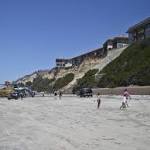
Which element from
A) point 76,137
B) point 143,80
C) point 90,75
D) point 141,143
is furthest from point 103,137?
point 90,75

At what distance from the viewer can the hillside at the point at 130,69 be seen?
266 ft

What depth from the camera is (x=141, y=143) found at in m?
14.9

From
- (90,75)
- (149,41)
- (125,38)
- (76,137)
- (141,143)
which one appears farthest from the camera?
(125,38)

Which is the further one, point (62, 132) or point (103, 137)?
point (62, 132)

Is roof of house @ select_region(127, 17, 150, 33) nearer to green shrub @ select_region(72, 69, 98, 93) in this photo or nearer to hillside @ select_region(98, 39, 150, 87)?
hillside @ select_region(98, 39, 150, 87)

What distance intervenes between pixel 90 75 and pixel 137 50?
67.3ft

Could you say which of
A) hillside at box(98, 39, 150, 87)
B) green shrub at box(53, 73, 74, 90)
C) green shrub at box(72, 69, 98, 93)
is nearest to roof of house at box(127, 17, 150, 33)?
hillside at box(98, 39, 150, 87)

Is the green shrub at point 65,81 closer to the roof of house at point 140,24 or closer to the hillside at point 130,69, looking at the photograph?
the roof of house at point 140,24

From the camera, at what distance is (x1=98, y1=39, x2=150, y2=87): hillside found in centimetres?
8106

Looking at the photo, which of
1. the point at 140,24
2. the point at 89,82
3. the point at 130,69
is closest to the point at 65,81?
the point at 89,82

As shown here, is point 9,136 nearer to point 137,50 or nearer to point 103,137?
point 103,137

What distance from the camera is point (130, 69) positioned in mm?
91438

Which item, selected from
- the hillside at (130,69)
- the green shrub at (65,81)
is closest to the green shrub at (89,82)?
the hillside at (130,69)

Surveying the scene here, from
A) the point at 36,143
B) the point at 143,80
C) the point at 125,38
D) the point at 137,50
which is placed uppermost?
the point at 125,38
